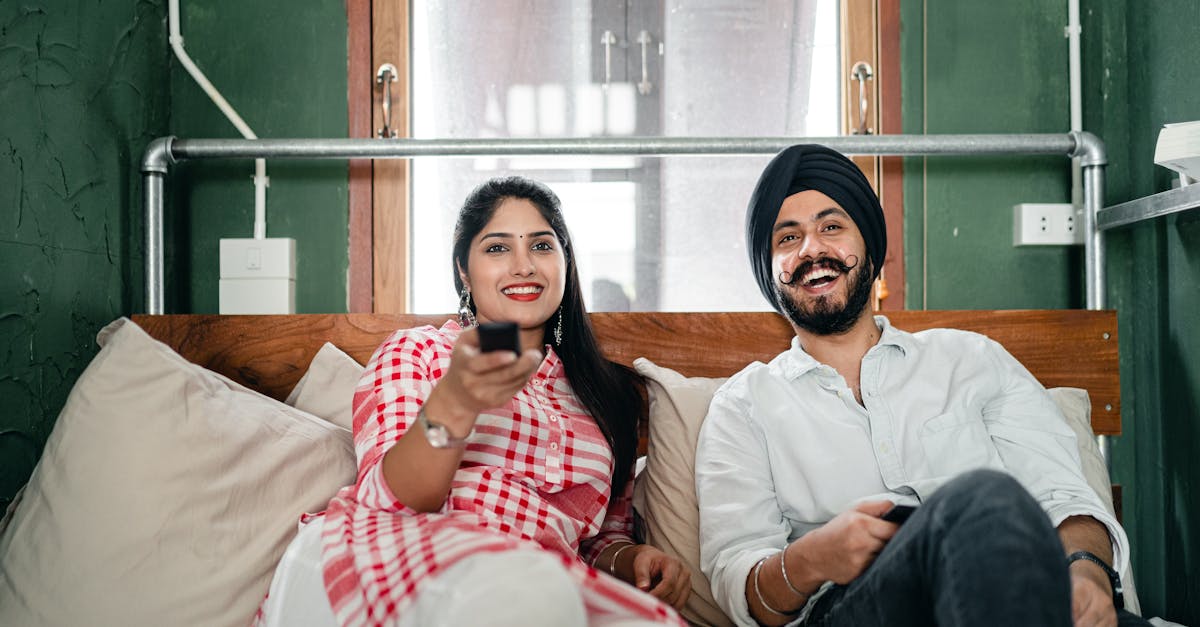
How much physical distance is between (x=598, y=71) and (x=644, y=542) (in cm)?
113

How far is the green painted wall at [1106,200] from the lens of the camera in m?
1.65

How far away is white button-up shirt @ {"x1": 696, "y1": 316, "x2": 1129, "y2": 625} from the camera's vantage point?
1215 mm

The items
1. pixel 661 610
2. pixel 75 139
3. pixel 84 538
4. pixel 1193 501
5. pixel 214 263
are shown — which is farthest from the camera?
pixel 214 263

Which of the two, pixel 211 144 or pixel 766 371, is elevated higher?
pixel 211 144

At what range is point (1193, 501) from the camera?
1.63 meters

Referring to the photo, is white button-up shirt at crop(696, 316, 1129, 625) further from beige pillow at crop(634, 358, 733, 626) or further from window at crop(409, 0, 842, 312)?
window at crop(409, 0, 842, 312)

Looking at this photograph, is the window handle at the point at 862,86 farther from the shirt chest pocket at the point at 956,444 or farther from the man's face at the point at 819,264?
the shirt chest pocket at the point at 956,444

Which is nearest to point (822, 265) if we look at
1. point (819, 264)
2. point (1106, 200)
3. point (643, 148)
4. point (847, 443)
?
point (819, 264)

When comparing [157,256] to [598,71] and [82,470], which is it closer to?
[82,470]

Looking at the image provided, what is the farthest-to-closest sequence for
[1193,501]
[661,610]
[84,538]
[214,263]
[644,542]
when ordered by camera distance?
[214,263] < [1193,501] < [644,542] < [84,538] < [661,610]

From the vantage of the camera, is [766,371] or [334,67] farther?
[334,67]

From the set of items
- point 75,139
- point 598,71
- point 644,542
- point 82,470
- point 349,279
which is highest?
point 598,71

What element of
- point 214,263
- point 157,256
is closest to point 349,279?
point 214,263

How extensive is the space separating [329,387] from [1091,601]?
1.17 m
